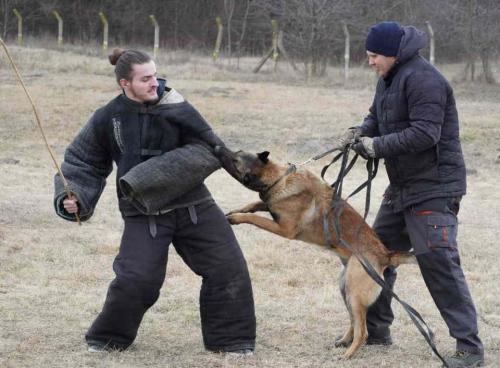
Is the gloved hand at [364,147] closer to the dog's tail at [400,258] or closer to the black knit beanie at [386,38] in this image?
the black knit beanie at [386,38]

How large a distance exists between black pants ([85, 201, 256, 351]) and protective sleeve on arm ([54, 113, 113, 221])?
262 mm

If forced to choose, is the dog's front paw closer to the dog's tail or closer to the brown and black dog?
the brown and black dog

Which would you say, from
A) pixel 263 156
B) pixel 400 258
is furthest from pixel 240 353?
pixel 263 156

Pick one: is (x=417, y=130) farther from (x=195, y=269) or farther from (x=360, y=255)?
(x=195, y=269)

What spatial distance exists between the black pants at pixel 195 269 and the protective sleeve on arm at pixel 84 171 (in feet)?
0.86

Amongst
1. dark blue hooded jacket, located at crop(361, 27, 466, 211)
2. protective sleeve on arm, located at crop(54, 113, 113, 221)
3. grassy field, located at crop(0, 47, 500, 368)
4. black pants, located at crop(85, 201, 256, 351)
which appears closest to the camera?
dark blue hooded jacket, located at crop(361, 27, 466, 211)

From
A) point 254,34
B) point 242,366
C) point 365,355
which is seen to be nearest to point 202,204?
point 242,366

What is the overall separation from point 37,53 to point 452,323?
22.0 meters

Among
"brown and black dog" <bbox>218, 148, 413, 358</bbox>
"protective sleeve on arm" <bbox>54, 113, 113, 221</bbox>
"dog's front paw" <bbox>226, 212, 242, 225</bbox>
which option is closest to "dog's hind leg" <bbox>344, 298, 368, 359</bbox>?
"brown and black dog" <bbox>218, 148, 413, 358</bbox>

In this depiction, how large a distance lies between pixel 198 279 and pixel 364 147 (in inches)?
102

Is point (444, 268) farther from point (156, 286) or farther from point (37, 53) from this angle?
point (37, 53)

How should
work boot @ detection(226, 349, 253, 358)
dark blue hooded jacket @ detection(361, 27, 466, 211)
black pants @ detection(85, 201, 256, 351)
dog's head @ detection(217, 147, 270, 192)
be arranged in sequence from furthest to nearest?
1. dog's head @ detection(217, 147, 270, 192)
2. work boot @ detection(226, 349, 253, 358)
3. black pants @ detection(85, 201, 256, 351)
4. dark blue hooded jacket @ detection(361, 27, 466, 211)

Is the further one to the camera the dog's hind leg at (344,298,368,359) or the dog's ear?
the dog's ear

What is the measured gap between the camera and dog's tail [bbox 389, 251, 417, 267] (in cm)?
485
